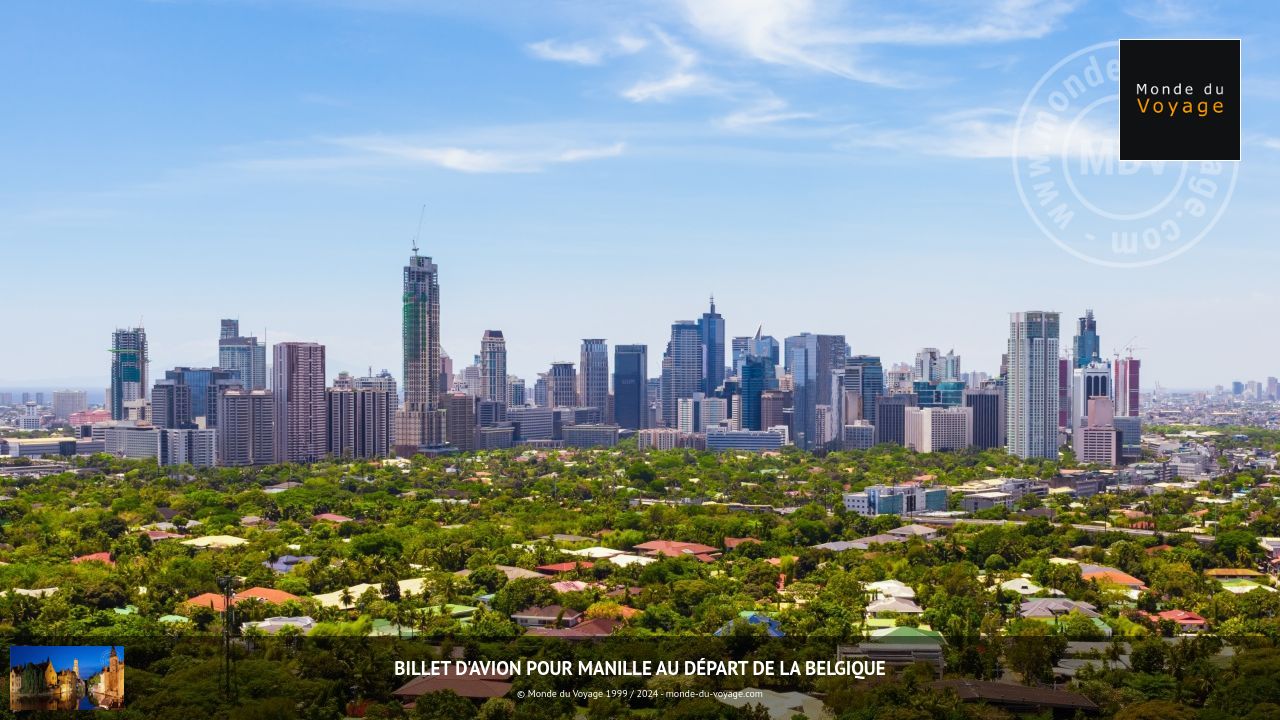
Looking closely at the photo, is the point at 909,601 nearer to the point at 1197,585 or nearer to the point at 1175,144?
the point at 1197,585

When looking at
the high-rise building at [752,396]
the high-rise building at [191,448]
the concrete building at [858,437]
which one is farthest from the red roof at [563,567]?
the high-rise building at [752,396]

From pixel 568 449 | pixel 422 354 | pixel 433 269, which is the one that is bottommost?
pixel 568 449

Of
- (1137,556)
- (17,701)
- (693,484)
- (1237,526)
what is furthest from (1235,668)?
(693,484)

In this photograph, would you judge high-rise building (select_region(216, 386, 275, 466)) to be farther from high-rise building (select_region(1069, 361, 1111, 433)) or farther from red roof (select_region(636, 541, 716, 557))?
high-rise building (select_region(1069, 361, 1111, 433))

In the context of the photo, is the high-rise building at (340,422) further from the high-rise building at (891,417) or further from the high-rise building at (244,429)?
the high-rise building at (891,417)

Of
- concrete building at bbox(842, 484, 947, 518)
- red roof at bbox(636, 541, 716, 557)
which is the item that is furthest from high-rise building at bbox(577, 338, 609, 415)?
red roof at bbox(636, 541, 716, 557)
